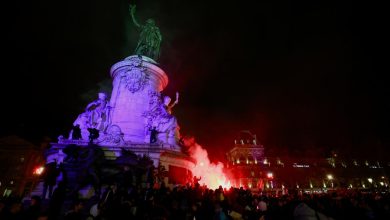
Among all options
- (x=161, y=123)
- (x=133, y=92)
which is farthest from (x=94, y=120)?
(x=161, y=123)

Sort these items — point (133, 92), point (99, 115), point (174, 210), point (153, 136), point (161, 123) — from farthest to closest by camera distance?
point (133, 92), point (99, 115), point (161, 123), point (153, 136), point (174, 210)

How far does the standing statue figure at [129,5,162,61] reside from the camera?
102ft

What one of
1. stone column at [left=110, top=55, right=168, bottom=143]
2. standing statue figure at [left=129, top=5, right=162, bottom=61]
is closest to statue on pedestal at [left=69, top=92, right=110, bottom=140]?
stone column at [left=110, top=55, right=168, bottom=143]

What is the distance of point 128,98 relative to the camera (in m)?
26.9

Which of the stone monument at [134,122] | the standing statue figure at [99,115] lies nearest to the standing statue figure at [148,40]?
the stone monument at [134,122]

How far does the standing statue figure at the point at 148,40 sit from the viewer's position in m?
30.9

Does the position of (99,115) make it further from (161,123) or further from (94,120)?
(161,123)

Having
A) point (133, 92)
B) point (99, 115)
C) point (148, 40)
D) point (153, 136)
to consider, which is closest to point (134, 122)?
point (153, 136)

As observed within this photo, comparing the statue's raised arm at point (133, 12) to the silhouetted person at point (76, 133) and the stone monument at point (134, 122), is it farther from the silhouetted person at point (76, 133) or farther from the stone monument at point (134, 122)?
the silhouetted person at point (76, 133)

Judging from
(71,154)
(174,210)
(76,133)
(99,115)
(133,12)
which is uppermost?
(133,12)

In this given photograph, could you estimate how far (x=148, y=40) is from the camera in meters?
31.4

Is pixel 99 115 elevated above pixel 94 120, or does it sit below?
above

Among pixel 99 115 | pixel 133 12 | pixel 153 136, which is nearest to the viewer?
pixel 153 136

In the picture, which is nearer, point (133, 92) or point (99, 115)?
point (99, 115)
